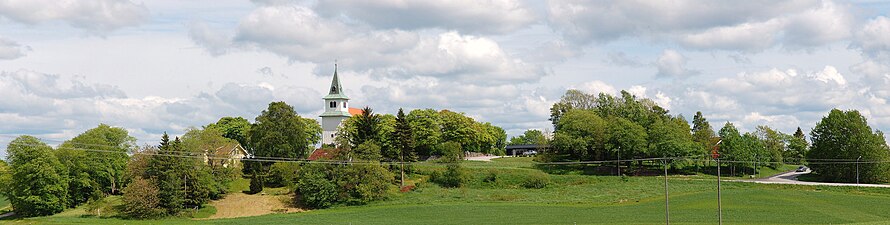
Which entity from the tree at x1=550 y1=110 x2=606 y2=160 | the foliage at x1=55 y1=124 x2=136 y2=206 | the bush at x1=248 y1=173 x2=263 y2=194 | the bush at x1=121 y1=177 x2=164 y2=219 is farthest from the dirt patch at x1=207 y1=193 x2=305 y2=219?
the tree at x1=550 y1=110 x2=606 y2=160

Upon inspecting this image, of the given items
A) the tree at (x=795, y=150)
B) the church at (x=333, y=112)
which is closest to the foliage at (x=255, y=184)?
the church at (x=333, y=112)

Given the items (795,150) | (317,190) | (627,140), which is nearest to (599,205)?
(317,190)

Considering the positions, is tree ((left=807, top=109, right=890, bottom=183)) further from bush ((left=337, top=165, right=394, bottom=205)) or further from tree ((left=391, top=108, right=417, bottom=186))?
bush ((left=337, top=165, right=394, bottom=205))

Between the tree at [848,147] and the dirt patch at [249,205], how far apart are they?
67075 millimetres

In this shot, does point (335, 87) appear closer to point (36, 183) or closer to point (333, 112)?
point (333, 112)

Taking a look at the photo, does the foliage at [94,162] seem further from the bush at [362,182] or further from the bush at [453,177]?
the bush at [453,177]

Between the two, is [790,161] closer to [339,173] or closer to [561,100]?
[561,100]

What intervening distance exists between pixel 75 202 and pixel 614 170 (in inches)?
2685

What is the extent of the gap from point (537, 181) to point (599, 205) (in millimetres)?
20085

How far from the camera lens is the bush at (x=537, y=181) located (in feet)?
335

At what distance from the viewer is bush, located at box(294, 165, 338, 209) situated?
299 ft

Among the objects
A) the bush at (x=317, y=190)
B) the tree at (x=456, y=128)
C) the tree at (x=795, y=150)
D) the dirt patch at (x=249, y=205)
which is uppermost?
the tree at (x=456, y=128)

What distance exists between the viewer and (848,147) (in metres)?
108

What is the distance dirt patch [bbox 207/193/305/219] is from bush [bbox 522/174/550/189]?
28.3 metres
